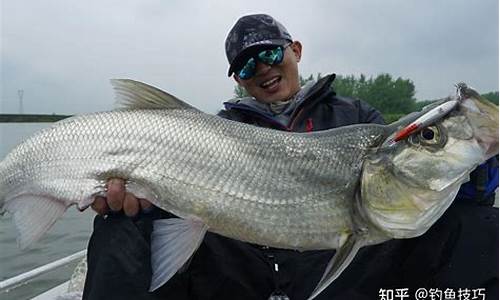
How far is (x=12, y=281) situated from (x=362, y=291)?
108 inches

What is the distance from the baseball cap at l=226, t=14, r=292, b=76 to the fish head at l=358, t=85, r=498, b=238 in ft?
4.55

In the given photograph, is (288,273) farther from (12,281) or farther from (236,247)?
(12,281)

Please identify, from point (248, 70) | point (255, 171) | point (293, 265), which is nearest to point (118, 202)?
point (255, 171)

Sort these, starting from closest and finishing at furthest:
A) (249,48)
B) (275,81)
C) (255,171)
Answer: (255,171), (249,48), (275,81)

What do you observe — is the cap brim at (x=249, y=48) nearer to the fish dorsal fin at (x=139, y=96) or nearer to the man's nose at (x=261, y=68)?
the man's nose at (x=261, y=68)

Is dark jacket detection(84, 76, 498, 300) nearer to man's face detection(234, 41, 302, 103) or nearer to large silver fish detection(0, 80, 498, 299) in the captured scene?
large silver fish detection(0, 80, 498, 299)

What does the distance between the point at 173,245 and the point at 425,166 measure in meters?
1.17

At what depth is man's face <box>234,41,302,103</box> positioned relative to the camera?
11.5 ft

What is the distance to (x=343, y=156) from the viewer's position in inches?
90.0

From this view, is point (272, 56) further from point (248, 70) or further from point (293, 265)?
point (293, 265)

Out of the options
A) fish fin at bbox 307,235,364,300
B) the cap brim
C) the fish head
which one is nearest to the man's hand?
fish fin at bbox 307,235,364,300

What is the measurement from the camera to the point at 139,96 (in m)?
2.53

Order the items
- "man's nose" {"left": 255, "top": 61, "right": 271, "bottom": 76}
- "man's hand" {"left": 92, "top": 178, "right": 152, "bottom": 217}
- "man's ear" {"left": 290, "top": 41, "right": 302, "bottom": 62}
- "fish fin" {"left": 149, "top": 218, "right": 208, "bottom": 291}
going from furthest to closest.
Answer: "man's ear" {"left": 290, "top": 41, "right": 302, "bottom": 62} → "man's nose" {"left": 255, "top": 61, "right": 271, "bottom": 76} → "man's hand" {"left": 92, "top": 178, "right": 152, "bottom": 217} → "fish fin" {"left": 149, "top": 218, "right": 208, "bottom": 291}

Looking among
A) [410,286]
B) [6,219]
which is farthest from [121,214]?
[6,219]
